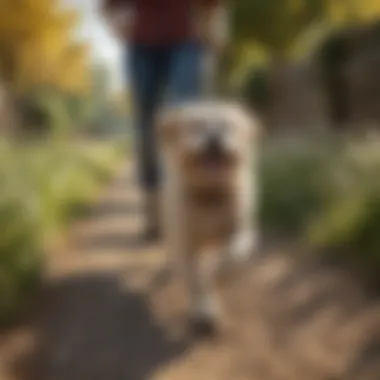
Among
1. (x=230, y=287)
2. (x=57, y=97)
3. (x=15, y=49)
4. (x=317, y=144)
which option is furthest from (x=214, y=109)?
(x=57, y=97)

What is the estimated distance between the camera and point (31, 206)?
2518mm

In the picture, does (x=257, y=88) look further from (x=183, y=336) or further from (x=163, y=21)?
(x=183, y=336)

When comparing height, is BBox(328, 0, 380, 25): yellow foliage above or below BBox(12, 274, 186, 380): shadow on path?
above

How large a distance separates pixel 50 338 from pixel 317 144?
7.68 ft

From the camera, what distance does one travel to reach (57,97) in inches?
244

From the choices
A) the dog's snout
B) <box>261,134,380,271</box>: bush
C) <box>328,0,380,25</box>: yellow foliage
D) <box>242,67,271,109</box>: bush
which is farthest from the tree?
the dog's snout

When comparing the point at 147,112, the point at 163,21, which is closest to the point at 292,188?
the point at 147,112

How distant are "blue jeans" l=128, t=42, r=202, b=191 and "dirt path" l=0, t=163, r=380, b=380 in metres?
0.48

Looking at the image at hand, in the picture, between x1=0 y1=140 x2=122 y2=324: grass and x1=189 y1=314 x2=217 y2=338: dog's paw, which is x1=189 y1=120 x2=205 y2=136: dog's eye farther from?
x1=0 y1=140 x2=122 y2=324: grass

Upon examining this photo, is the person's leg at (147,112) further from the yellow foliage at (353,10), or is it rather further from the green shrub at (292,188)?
the yellow foliage at (353,10)

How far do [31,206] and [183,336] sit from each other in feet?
2.87

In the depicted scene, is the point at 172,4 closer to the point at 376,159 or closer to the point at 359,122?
the point at 376,159

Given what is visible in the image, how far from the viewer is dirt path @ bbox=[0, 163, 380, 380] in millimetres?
1824

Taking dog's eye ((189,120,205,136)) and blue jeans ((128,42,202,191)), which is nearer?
dog's eye ((189,120,205,136))
